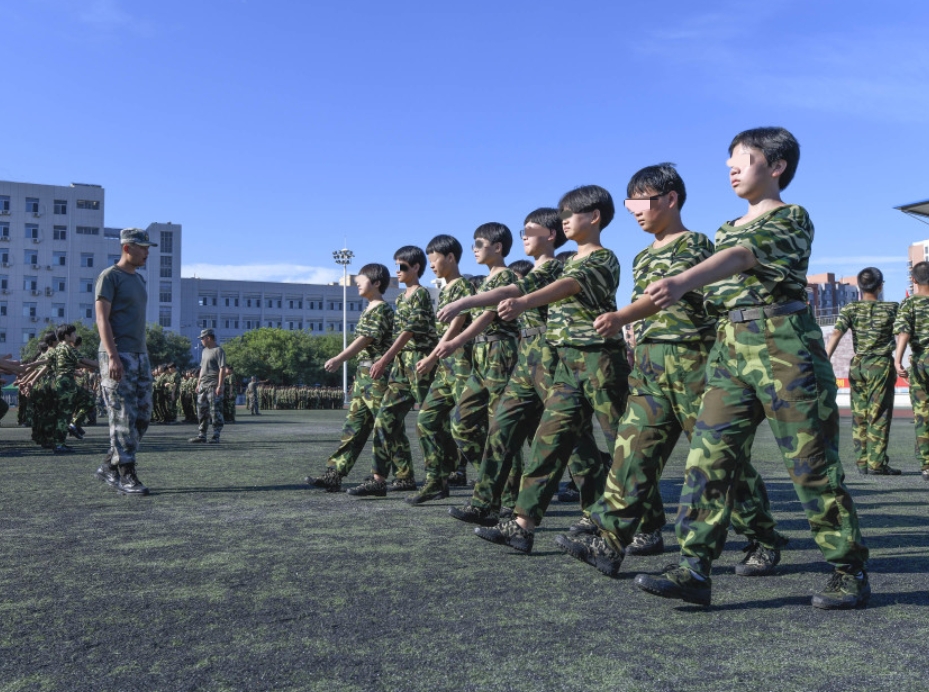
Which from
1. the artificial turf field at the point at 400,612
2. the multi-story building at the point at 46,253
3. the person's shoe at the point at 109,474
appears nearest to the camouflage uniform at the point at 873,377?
the artificial turf field at the point at 400,612

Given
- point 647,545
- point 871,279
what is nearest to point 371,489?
point 647,545

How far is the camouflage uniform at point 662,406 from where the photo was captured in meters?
4.12

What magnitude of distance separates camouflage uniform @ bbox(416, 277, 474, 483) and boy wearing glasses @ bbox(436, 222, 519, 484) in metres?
0.32

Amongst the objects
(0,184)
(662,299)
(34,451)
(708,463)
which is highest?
(0,184)

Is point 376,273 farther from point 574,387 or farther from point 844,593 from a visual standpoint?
point 844,593

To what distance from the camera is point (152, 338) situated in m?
84.9

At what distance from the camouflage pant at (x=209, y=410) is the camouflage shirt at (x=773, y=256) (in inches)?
486

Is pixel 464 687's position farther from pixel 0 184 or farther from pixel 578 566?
pixel 0 184

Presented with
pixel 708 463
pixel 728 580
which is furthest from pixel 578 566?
pixel 708 463

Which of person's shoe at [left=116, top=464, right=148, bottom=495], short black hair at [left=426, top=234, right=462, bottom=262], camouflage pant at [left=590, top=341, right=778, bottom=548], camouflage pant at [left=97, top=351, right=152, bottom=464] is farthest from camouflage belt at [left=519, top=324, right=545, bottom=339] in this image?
person's shoe at [left=116, top=464, right=148, bottom=495]

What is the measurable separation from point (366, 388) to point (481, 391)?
4.70 feet

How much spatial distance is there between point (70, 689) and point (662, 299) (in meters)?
2.33

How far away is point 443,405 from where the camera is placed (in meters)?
6.84

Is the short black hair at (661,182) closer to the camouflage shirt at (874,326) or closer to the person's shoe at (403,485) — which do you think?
the person's shoe at (403,485)
